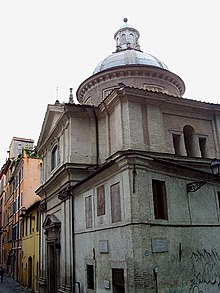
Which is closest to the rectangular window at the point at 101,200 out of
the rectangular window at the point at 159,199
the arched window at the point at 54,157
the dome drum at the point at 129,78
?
the rectangular window at the point at 159,199

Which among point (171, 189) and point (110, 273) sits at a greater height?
point (171, 189)

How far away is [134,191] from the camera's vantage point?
10.4 metres

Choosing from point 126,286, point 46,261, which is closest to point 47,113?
point 46,261

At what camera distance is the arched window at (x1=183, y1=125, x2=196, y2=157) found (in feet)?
48.8

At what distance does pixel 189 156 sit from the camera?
567 inches

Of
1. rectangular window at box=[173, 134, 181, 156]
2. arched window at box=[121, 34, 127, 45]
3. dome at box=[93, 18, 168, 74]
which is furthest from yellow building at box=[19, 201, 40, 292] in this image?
arched window at box=[121, 34, 127, 45]

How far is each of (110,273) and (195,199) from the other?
155 inches

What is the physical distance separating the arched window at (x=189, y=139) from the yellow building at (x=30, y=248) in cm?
1222

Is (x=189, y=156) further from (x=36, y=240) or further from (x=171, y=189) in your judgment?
(x=36, y=240)

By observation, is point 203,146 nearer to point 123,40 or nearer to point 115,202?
point 115,202

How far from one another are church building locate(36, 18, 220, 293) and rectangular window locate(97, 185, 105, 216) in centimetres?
4

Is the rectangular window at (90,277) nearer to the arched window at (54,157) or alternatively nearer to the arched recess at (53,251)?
the arched recess at (53,251)

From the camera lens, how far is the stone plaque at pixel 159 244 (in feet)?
33.5

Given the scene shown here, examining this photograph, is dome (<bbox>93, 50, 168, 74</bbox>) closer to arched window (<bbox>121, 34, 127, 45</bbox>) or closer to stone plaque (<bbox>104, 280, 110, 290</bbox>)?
arched window (<bbox>121, 34, 127, 45</bbox>)
